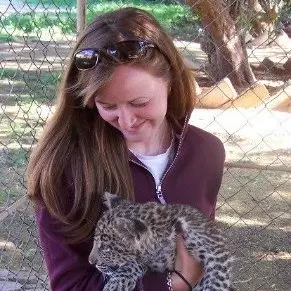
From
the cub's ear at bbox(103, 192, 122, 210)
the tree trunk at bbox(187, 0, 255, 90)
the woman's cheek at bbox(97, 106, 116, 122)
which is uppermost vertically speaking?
the woman's cheek at bbox(97, 106, 116, 122)

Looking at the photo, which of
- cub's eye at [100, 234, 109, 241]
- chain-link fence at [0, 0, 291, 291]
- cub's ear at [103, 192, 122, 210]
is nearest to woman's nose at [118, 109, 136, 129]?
cub's ear at [103, 192, 122, 210]

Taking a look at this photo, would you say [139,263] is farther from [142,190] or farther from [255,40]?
[255,40]

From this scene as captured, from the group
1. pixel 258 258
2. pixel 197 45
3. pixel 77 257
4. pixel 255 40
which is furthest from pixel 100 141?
pixel 197 45

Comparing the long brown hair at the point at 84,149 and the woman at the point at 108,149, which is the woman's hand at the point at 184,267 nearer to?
the woman at the point at 108,149

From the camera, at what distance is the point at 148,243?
2.07m

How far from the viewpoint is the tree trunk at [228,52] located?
7934mm

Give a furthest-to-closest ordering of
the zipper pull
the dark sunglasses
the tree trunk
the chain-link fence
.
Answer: the tree trunk → the chain-link fence → the zipper pull → the dark sunglasses

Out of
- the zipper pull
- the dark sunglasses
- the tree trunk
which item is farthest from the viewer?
the tree trunk

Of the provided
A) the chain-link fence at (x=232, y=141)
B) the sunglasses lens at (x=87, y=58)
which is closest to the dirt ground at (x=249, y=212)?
the chain-link fence at (x=232, y=141)

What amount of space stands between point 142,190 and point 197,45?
39.6 ft

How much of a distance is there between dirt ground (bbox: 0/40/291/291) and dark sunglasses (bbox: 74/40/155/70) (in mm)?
2252

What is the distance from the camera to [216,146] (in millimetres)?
2473

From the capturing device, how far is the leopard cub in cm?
204

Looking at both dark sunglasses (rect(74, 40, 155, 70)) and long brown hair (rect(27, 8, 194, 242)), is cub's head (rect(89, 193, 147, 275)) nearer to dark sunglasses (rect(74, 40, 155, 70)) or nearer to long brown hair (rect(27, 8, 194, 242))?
long brown hair (rect(27, 8, 194, 242))
